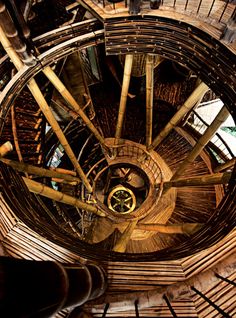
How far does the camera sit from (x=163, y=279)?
387 centimetres

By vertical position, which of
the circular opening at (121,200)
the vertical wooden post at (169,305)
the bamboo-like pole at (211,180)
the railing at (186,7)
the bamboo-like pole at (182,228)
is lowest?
the vertical wooden post at (169,305)

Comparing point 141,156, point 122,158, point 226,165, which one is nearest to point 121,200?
point 122,158

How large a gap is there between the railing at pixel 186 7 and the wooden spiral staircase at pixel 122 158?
0.42 ft

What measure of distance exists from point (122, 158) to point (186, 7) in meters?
5.41

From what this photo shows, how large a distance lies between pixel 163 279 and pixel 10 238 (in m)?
2.11

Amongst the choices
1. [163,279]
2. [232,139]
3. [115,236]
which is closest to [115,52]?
[163,279]

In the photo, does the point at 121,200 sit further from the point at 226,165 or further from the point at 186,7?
the point at 186,7

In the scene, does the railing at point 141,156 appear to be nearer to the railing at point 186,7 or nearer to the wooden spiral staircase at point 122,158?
the wooden spiral staircase at point 122,158

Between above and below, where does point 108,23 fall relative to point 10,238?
above

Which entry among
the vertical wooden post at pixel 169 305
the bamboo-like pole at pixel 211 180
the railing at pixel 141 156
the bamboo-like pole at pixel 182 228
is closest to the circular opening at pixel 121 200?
the railing at pixel 141 156

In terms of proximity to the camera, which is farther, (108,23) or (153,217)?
(153,217)

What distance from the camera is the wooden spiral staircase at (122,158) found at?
4102mm

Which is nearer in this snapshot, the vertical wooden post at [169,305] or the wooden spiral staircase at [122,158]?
the vertical wooden post at [169,305]

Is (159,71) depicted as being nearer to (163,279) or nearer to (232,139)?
(232,139)
